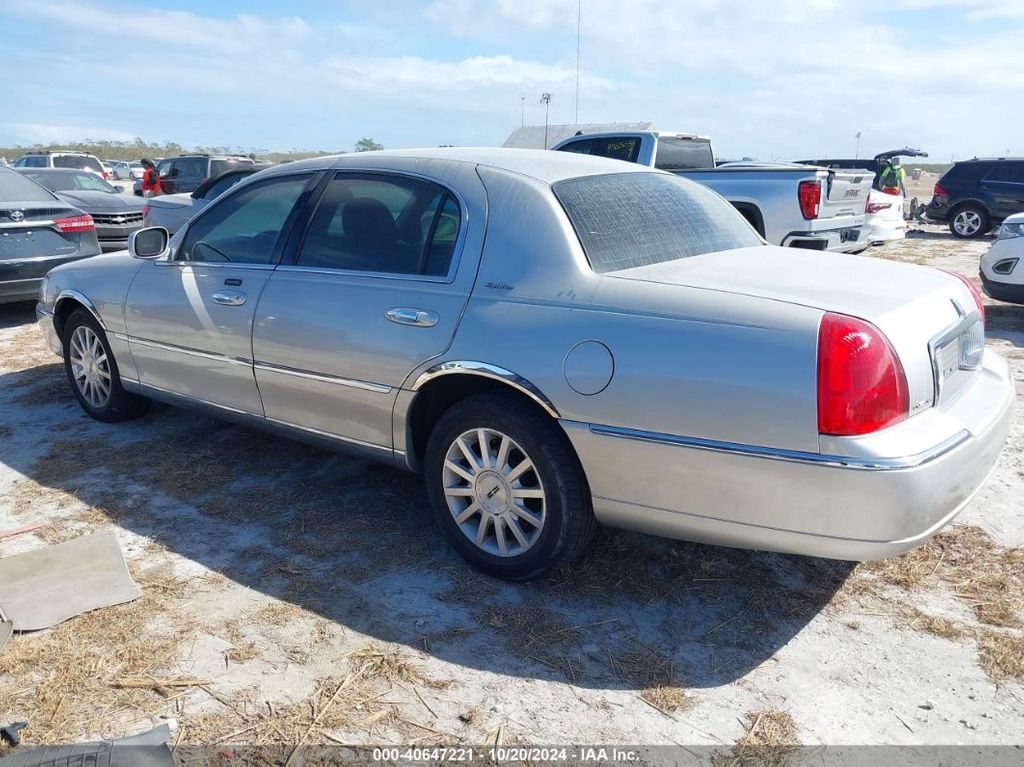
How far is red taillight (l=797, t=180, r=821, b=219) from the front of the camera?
8.56 m

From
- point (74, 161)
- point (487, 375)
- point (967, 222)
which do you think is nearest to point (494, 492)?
point (487, 375)

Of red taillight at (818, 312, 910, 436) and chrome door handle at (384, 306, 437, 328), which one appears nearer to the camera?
red taillight at (818, 312, 910, 436)

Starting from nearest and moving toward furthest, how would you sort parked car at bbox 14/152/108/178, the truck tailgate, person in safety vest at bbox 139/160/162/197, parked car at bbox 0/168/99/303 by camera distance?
parked car at bbox 0/168/99/303, the truck tailgate, person in safety vest at bbox 139/160/162/197, parked car at bbox 14/152/108/178

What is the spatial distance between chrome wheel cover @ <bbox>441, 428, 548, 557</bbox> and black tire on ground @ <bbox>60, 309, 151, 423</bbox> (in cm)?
275

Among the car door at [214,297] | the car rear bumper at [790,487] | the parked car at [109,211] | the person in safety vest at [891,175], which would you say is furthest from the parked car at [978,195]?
the car door at [214,297]

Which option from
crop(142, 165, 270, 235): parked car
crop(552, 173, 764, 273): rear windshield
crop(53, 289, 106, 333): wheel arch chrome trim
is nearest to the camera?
crop(552, 173, 764, 273): rear windshield

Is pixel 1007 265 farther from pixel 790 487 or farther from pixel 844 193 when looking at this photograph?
pixel 790 487

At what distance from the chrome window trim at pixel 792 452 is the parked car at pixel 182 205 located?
7.92 meters

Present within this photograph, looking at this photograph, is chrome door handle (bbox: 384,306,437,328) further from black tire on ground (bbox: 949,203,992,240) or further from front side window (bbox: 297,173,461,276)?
black tire on ground (bbox: 949,203,992,240)

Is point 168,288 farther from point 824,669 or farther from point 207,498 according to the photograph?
point 824,669

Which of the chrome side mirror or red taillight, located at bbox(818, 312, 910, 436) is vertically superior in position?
the chrome side mirror

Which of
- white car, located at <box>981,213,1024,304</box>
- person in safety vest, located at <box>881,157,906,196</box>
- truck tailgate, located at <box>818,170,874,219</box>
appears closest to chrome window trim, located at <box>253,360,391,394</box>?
white car, located at <box>981,213,1024,304</box>

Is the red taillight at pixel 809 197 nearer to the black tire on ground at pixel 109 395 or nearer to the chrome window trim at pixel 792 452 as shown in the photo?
the chrome window trim at pixel 792 452

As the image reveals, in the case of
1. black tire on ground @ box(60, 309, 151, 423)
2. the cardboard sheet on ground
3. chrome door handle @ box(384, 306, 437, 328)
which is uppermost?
chrome door handle @ box(384, 306, 437, 328)
